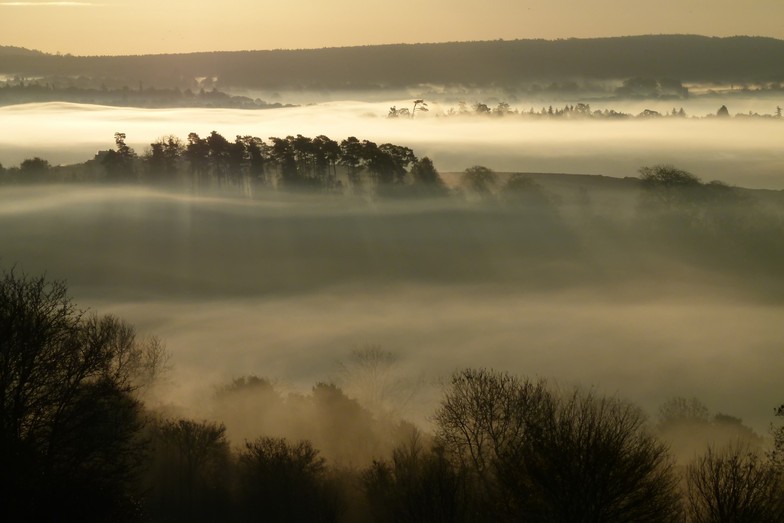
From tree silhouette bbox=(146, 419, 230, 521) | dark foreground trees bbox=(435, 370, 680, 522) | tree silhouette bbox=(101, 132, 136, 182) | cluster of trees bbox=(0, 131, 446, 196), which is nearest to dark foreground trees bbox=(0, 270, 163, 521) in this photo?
tree silhouette bbox=(146, 419, 230, 521)

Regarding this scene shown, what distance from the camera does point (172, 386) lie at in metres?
49.8

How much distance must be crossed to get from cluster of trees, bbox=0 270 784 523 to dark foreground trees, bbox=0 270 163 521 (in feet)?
0.13

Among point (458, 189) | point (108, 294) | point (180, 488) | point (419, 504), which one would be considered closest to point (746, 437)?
point (419, 504)

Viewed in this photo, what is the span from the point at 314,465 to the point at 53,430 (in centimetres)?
1150

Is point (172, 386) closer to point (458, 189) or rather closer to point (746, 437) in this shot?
point (746, 437)

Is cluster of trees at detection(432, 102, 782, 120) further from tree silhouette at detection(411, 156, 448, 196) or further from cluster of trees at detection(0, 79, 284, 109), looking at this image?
tree silhouette at detection(411, 156, 448, 196)

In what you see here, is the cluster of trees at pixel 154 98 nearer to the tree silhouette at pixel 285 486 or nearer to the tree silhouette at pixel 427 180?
the tree silhouette at pixel 427 180

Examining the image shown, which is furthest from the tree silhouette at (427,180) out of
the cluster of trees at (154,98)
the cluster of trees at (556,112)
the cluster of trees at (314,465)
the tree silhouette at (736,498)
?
the tree silhouette at (736,498)

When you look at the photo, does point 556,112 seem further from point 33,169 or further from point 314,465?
point 314,465

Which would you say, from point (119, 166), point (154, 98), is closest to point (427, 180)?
point (119, 166)

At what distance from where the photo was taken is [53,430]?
23484mm

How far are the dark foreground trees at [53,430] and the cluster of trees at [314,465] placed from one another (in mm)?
40

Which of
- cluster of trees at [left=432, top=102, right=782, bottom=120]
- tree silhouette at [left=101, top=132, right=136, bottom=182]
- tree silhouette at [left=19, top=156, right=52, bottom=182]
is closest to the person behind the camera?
tree silhouette at [left=19, top=156, right=52, bottom=182]

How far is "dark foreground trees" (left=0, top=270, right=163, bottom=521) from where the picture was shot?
21.6 metres
